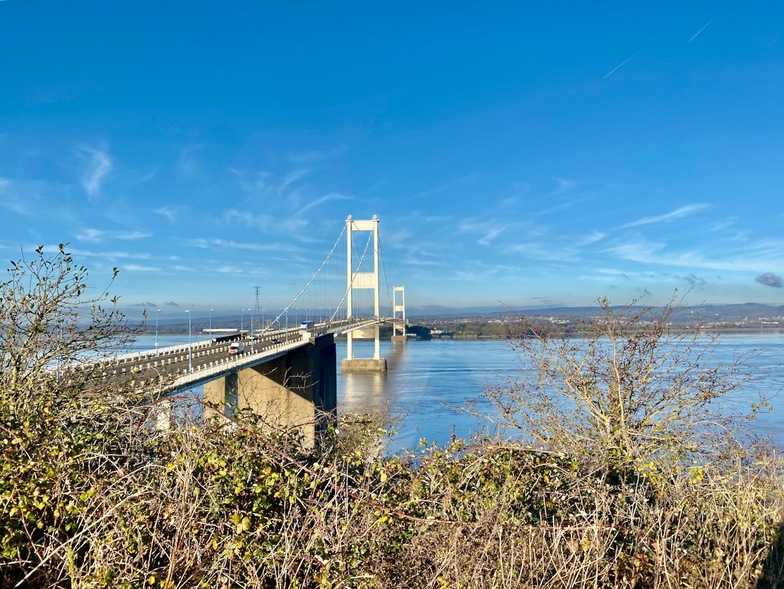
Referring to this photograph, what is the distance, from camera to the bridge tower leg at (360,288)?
2066 inches

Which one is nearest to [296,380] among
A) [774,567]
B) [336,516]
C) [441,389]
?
[441,389]

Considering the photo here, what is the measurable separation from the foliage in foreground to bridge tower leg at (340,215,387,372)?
45587 millimetres

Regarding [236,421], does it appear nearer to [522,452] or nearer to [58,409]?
[58,409]

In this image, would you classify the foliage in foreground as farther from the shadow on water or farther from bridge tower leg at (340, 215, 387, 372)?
bridge tower leg at (340, 215, 387, 372)

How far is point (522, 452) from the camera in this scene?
13.9ft

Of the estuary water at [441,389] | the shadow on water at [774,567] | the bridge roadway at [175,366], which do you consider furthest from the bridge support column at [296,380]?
the shadow on water at [774,567]

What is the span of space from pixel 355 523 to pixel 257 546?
1.74ft

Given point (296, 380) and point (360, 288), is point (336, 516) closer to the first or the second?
point (296, 380)

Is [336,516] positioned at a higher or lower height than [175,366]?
higher

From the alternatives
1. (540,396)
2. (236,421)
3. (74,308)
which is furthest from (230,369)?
(236,421)

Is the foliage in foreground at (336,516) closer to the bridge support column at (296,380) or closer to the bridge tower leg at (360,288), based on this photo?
the bridge support column at (296,380)

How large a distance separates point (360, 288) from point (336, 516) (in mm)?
63628

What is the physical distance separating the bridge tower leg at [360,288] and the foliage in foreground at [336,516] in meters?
45.6

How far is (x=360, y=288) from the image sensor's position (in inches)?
2625
